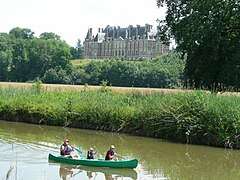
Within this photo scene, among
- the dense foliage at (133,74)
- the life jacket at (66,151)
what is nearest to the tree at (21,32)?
the dense foliage at (133,74)

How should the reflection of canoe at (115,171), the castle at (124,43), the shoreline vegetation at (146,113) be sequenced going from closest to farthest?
the reflection of canoe at (115,171)
the shoreline vegetation at (146,113)
the castle at (124,43)

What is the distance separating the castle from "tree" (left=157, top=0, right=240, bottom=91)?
98.9 metres

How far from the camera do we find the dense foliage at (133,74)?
78.9 meters

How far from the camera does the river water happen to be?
47.2ft

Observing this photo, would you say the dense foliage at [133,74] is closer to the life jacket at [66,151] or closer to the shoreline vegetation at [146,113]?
the shoreline vegetation at [146,113]

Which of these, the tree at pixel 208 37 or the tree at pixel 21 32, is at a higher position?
the tree at pixel 21 32

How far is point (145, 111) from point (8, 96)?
12.5 meters

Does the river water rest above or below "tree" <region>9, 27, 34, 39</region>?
below

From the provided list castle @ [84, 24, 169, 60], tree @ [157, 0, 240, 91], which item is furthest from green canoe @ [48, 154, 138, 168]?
castle @ [84, 24, 169, 60]

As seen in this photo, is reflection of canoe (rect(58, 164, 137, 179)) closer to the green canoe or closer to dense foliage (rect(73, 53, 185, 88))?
the green canoe

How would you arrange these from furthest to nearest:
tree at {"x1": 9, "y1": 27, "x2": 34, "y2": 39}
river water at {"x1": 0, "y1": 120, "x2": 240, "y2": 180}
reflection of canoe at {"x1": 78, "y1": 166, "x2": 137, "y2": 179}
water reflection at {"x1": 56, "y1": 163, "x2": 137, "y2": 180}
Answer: tree at {"x1": 9, "y1": 27, "x2": 34, "y2": 39}, reflection of canoe at {"x1": 78, "y1": 166, "x2": 137, "y2": 179}, river water at {"x1": 0, "y1": 120, "x2": 240, "y2": 180}, water reflection at {"x1": 56, "y1": 163, "x2": 137, "y2": 180}

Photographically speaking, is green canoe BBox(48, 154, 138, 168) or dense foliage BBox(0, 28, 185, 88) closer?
green canoe BBox(48, 154, 138, 168)

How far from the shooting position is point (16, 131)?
79.8 feet

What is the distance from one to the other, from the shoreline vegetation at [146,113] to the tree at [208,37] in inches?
187
